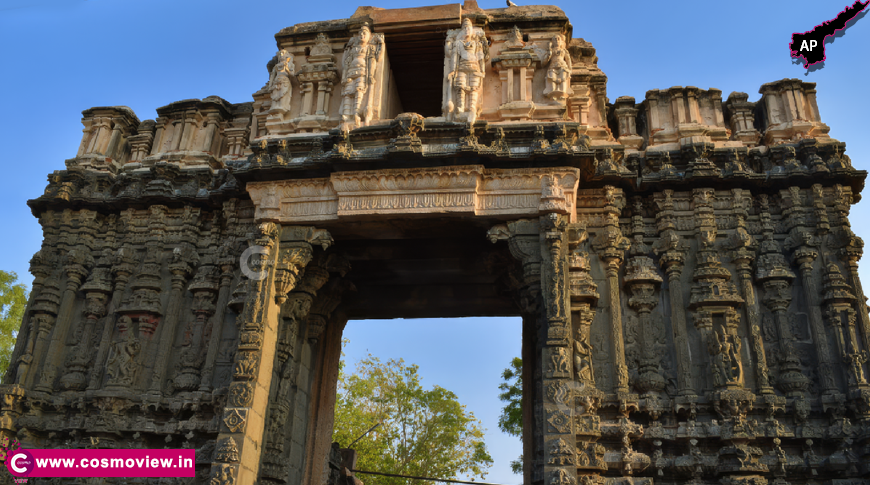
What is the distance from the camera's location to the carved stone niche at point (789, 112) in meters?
10.6

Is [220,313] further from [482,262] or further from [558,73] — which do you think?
[558,73]

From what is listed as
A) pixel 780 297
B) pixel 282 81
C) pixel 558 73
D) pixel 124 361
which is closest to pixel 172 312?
pixel 124 361

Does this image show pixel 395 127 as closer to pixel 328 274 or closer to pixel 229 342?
pixel 328 274

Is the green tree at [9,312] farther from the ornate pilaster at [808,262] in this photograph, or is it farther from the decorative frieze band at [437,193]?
the ornate pilaster at [808,262]

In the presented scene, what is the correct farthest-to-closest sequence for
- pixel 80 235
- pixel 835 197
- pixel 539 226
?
pixel 80 235 < pixel 835 197 < pixel 539 226

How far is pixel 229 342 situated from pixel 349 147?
3.93 metres

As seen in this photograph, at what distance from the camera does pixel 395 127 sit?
9.53 m

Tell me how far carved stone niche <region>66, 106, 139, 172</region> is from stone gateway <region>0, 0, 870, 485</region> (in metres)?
0.13

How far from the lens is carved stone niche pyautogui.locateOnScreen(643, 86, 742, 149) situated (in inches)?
434

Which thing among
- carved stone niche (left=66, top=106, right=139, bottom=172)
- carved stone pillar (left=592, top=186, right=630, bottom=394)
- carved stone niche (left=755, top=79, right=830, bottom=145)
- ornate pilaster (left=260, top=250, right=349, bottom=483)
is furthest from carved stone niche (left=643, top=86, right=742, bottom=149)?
carved stone niche (left=66, top=106, right=139, bottom=172)

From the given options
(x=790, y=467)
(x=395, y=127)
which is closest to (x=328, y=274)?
(x=395, y=127)

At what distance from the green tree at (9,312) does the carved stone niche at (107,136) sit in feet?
29.6

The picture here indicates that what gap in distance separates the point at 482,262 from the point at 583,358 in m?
2.92

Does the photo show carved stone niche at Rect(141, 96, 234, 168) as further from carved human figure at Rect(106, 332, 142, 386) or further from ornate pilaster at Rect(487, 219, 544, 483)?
ornate pilaster at Rect(487, 219, 544, 483)
